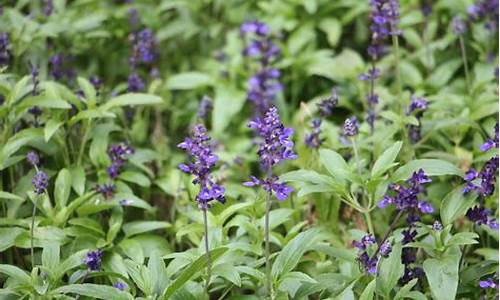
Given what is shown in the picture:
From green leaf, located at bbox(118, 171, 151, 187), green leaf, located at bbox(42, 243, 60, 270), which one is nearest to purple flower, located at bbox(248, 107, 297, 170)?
green leaf, located at bbox(42, 243, 60, 270)

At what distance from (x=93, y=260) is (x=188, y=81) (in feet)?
9.38

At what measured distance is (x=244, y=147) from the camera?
239 inches

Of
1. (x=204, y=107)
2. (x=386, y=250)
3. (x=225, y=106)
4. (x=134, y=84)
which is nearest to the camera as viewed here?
(x=386, y=250)

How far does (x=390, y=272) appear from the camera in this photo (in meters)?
3.56

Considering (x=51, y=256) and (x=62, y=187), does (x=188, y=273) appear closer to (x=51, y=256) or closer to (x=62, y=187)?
(x=51, y=256)

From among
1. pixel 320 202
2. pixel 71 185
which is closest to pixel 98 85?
pixel 71 185

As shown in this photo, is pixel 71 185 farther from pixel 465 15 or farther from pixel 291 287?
pixel 465 15

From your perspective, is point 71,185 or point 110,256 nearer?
point 110,256

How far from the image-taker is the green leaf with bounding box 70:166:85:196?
179 inches

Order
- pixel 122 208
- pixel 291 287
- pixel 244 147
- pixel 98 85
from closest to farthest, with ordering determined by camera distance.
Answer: pixel 291 287 → pixel 122 208 → pixel 98 85 → pixel 244 147

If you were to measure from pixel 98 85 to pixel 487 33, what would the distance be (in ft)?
9.53

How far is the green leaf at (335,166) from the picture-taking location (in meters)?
3.76

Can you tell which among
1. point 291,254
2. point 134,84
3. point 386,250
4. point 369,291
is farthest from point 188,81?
point 369,291

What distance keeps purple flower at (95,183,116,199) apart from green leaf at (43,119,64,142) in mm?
383
